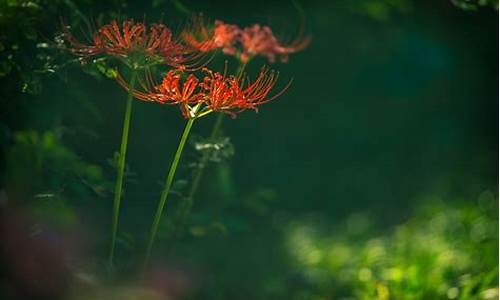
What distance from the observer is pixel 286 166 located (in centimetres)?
418

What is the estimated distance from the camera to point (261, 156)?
3.96 m

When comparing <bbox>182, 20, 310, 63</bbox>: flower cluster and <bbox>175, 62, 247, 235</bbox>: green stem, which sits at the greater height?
<bbox>182, 20, 310, 63</bbox>: flower cluster

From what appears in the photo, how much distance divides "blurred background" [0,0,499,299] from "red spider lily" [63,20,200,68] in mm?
83

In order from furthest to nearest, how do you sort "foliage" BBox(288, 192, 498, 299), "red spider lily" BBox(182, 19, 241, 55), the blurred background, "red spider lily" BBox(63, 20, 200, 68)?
"foliage" BBox(288, 192, 498, 299) → the blurred background → "red spider lily" BBox(182, 19, 241, 55) → "red spider lily" BBox(63, 20, 200, 68)

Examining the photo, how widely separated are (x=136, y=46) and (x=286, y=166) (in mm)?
2404

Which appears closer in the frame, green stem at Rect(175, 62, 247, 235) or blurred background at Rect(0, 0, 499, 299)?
green stem at Rect(175, 62, 247, 235)

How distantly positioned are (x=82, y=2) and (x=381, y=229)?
235 centimetres

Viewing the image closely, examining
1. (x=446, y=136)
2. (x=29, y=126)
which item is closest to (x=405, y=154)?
(x=446, y=136)

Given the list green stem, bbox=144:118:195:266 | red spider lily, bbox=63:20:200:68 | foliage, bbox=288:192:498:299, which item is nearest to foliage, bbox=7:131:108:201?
green stem, bbox=144:118:195:266

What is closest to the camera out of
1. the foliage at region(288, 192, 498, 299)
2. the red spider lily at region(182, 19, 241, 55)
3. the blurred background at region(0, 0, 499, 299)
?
the red spider lily at region(182, 19, 241, 55)

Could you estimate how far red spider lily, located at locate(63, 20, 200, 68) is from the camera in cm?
188

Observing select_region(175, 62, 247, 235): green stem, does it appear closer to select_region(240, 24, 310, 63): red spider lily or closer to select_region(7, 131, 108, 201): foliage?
select_region(240, 24, 310, 63): red spider lily

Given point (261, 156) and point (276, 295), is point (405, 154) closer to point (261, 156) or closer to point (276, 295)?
point (261, 156)

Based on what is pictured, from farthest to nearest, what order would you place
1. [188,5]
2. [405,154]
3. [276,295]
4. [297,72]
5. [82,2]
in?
1. [405,154]
2. [297,72]
3. [276,295]
4. [188,5]
5. [82,2]
